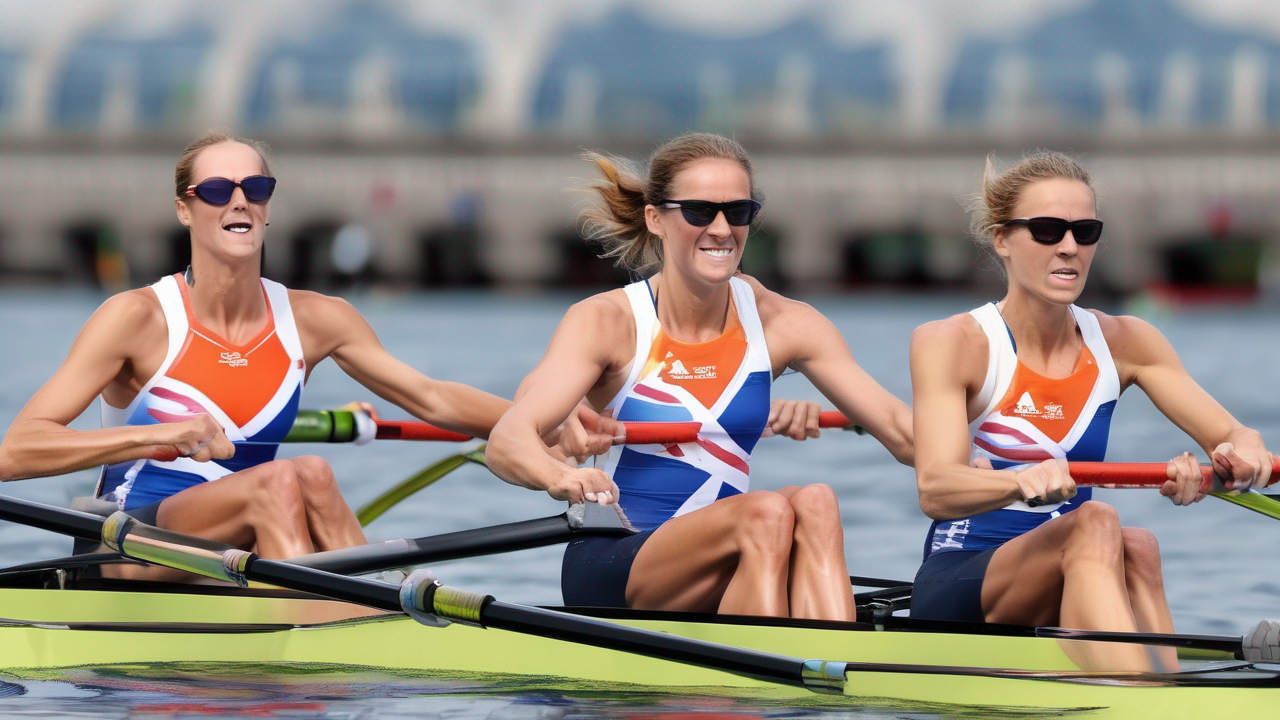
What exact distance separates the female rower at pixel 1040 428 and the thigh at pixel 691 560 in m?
0.51

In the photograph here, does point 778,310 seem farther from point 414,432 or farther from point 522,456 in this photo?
point 414,432

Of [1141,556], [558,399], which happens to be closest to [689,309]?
[558,399]

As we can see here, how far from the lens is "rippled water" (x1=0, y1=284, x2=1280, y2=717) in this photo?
7.48m

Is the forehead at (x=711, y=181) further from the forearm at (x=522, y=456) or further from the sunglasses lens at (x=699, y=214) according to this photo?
the forearm at (x=522, y=456)

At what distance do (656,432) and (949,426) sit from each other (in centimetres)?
87

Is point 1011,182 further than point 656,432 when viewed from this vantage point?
No

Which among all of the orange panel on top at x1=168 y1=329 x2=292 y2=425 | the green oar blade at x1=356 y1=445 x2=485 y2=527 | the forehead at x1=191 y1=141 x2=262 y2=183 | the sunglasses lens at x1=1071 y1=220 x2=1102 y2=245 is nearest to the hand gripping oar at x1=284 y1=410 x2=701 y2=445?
the green oar blade at x1=356 y1=445 x2=485 y2=527

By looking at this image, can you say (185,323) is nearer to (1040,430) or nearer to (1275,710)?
(1040,430)

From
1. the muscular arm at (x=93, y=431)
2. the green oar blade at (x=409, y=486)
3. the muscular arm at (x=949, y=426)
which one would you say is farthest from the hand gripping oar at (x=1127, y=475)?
the green oar blade at (x=409, y=486)

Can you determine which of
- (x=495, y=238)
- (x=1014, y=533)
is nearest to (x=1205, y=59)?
(x=495, y=238)

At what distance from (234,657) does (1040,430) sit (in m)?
2.44

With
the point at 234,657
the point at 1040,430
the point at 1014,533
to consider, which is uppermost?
the point at 1040,430

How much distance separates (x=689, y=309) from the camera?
4.87 metres

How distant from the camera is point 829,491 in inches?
171
